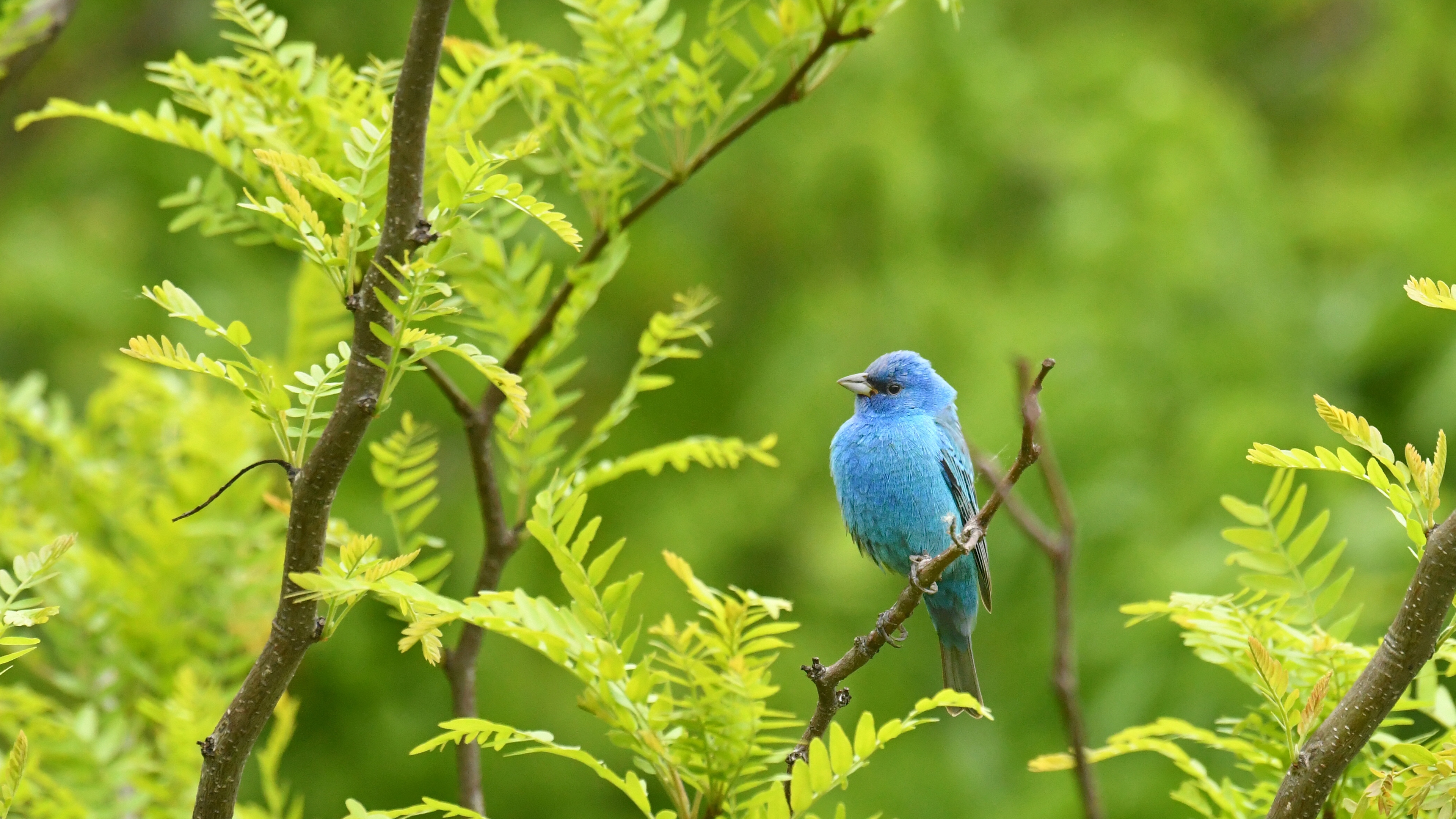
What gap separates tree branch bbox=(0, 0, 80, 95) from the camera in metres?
2.79

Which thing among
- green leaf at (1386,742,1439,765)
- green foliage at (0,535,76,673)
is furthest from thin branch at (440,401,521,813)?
green leaf at (1386,742,1439,765)

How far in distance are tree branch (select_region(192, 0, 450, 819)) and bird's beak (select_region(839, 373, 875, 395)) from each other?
1.93 meters

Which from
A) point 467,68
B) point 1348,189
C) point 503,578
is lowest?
point 503,578

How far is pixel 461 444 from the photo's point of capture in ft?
22.7

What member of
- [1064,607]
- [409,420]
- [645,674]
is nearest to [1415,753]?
[1064,607]

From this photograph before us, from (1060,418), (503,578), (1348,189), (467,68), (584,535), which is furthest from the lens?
(1348,189)

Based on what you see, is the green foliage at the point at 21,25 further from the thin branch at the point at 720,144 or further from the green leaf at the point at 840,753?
the green leaf at the point at 840,753

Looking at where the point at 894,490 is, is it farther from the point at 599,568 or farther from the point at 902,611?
the point at 599,568

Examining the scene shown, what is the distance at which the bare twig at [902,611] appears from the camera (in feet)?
5.11

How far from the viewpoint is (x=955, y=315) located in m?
5.92

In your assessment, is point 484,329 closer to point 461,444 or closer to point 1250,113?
A: point 461,444

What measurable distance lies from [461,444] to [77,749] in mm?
4194

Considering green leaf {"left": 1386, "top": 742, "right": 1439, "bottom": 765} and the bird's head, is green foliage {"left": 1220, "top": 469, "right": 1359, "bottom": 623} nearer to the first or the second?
green leaf {"left": 1386, "top": 742, "right": 1439, "bottom": 765}

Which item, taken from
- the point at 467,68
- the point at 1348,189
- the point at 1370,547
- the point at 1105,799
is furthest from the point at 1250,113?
the point at 467,68
